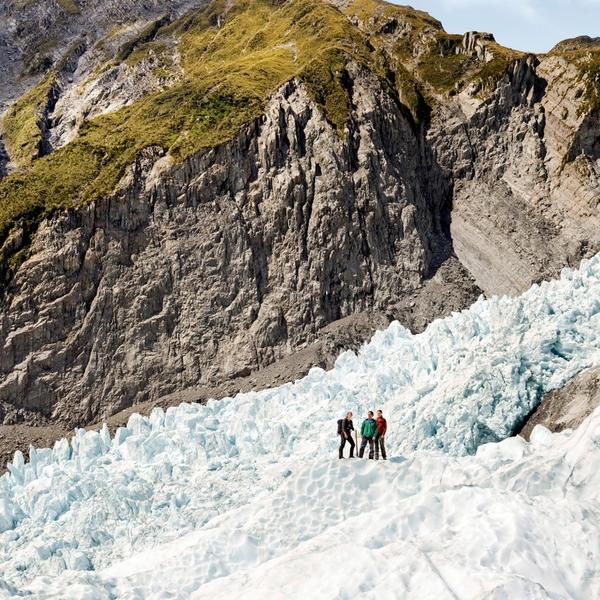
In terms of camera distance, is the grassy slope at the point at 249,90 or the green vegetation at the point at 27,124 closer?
the grassy slope at the point at 249,90

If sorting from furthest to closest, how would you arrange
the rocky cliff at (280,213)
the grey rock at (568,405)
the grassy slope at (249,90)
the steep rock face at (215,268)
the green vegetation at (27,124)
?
the green vegetation at (27,124) < the grassy slope at (249,90) < the rocky cliff at (280,213) < the steep rock face at (215,268) < the grey rock at (568,405)

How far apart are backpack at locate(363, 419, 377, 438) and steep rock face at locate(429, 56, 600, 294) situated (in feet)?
130

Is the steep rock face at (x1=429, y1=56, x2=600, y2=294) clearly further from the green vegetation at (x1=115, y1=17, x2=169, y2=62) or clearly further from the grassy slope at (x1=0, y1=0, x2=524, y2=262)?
the green vegetation at (x1=115, y1=17, x2=169, y2=62)

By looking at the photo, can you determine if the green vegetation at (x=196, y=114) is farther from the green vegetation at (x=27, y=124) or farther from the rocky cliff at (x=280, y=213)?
the green vegetation at (x=27, y=124)

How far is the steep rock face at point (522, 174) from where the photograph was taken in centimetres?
6134

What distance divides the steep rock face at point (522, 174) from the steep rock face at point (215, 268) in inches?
135

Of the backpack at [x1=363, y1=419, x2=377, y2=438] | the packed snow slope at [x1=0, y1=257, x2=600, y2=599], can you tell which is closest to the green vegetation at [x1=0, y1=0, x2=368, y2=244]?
the packed snow slope at [x1=0, y1=257, x2=600, y2=599]

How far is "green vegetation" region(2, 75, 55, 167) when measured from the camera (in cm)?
8588

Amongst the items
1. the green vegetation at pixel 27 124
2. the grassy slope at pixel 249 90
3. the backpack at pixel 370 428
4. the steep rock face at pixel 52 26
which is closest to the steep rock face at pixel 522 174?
the grassy slope at pixel 249 90

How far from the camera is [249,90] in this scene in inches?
2630

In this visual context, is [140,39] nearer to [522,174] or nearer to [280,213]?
[280,213]

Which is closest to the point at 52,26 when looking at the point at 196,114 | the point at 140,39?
the point at 140,39

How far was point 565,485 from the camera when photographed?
64.2ft

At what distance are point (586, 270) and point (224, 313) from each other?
84.9 feet
